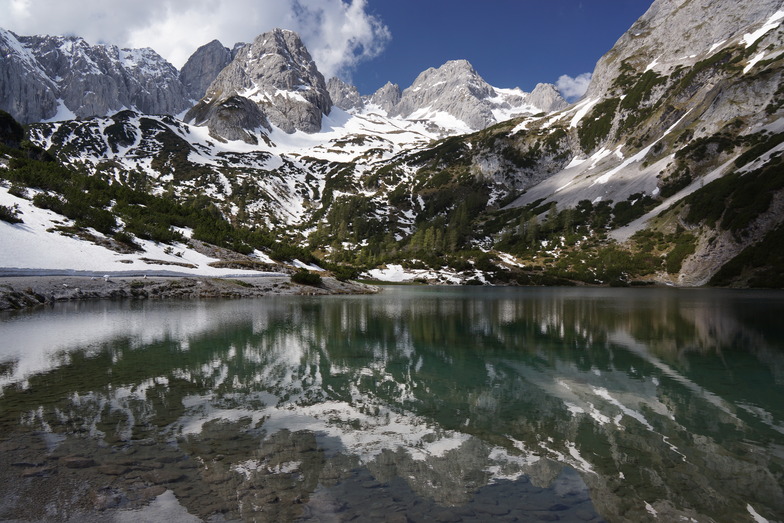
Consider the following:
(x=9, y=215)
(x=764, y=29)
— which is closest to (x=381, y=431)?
(x=9, y=215)

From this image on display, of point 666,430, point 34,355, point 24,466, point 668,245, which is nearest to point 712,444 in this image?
point 666,430

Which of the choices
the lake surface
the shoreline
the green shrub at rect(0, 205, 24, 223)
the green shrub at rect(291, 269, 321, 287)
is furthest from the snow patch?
the green shrub at rect(0, 205, 24, 223)

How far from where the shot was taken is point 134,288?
125 ft

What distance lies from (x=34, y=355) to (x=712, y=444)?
760 inches

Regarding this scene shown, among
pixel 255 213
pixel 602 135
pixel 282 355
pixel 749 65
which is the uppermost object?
pixel 749 65

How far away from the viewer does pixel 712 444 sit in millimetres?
8258

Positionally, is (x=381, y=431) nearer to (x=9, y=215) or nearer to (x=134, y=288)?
(x=134, y=288)

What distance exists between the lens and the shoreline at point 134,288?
29875 millimetres

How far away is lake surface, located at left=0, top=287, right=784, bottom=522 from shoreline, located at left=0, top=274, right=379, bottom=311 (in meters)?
13.8

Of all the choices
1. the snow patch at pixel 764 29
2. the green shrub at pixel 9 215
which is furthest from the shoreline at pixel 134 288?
the snow patch at pixel 764 29

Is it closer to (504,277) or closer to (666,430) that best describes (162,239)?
(666,430)

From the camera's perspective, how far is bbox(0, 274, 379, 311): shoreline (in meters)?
29.9

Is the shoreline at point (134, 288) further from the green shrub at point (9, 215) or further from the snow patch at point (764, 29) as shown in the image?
the snow patch at point (764, 29)

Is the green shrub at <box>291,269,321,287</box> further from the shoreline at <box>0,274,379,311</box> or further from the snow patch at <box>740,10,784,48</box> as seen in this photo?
the snow patch at <box>740,10,784,48</box>
